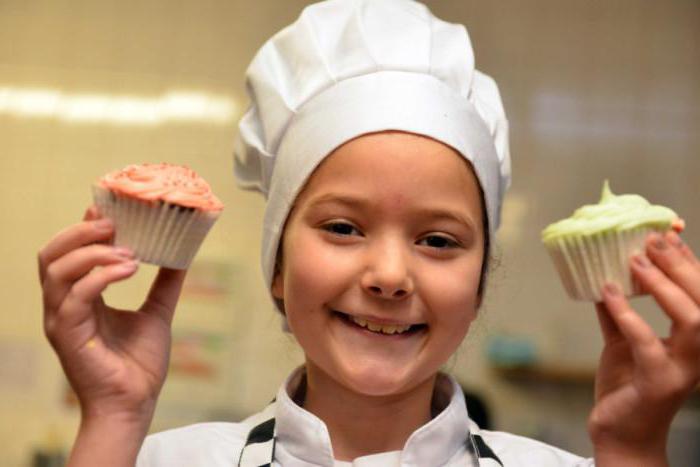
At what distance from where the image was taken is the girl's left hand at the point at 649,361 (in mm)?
997

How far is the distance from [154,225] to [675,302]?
0.60 m

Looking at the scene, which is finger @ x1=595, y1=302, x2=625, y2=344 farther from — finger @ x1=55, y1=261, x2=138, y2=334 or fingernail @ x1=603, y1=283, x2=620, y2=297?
finger @ x1=55, y1=261, x2=138, y2=334

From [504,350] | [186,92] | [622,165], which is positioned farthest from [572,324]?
[186,92]

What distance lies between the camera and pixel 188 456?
1.23 meters

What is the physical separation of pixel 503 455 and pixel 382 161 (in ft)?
1.51

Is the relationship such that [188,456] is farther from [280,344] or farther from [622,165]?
[622,165]

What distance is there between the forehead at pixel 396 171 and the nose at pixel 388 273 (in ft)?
0.21

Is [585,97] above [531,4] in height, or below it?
below

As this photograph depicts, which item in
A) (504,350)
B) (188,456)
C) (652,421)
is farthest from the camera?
(504,350)

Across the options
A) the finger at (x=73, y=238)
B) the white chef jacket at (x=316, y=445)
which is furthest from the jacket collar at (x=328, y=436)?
the finger at (x=73, y=238)

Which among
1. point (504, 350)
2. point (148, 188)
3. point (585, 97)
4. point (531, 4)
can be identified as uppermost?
point (148, 188)

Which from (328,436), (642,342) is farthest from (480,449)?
(642,342)

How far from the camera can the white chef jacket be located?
1.16 metres

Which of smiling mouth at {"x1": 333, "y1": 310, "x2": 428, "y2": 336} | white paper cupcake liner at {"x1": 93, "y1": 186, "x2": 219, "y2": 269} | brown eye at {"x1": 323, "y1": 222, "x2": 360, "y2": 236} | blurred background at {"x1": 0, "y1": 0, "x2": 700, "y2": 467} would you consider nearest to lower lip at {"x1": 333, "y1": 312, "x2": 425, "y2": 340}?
→ smiling mouth at {"x1": 333, "y1": 310, "x2": 428, "y2": 336}
